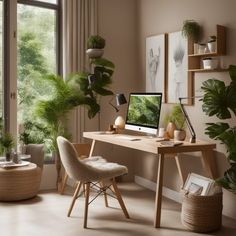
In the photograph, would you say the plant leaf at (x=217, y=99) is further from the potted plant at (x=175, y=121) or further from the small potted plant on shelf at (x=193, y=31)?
the small potted plant on shelf at (x=193, y=31)

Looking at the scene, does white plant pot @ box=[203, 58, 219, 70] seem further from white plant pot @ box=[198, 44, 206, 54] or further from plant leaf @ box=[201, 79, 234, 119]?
plant leaf @ box=[201, 79, 234, 119]

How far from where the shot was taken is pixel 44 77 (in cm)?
474

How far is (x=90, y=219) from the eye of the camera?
374 centimetres

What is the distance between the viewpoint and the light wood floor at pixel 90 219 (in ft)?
11.2

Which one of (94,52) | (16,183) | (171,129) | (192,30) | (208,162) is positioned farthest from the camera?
(94,52)

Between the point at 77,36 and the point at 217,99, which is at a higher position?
the point at 77,36

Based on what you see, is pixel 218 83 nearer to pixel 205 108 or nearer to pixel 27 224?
pixel 205 108

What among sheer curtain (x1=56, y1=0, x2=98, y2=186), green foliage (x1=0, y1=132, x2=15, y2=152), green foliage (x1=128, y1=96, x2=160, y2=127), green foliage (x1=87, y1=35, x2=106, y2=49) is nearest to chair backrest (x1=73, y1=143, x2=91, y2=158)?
sheer curtain (x1=56, y1=0, x2=98, y2=186)

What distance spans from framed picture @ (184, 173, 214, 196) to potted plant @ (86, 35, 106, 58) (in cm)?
201

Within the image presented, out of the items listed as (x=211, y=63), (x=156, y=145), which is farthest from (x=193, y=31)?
(x=156, y=145)

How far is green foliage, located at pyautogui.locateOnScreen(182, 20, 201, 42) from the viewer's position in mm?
4082

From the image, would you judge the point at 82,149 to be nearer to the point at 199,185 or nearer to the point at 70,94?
the point at 70,94

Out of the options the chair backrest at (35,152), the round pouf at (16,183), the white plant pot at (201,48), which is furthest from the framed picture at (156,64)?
the round pouf at (16,183)

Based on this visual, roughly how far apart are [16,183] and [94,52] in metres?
1.81
